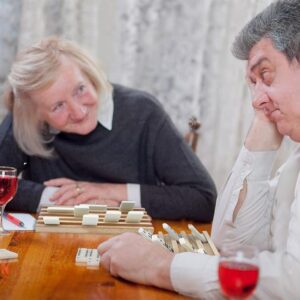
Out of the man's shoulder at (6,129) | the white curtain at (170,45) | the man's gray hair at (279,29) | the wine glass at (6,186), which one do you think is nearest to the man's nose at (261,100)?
the man's gray hair at (279,29)

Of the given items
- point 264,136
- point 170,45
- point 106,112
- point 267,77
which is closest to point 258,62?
point 267,77

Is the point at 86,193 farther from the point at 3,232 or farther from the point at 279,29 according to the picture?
the point at 279,29

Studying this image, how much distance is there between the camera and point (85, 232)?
189cm

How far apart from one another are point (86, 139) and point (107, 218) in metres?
0.76

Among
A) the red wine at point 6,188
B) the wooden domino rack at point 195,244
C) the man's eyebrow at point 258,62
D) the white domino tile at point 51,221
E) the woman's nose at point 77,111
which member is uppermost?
the man's eyebrow at point 258,62

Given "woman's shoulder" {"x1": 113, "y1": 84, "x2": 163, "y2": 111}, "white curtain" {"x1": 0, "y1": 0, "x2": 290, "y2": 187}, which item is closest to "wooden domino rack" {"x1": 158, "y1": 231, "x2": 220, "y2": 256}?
"woman's shoulder" {"x1": 113, "y1": 84, "x2": 163, "y2": 111}

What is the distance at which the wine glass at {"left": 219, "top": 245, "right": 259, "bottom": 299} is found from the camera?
1089mm

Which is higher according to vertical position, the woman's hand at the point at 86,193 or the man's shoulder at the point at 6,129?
the man's shoulder at the point at 6,129

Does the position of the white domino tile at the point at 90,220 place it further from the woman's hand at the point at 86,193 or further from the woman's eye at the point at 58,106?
the woman's eye at the point at 58,106

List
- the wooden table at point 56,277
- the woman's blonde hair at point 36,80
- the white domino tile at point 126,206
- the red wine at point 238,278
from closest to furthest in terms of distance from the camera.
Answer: the red wine at point 238,278
the wooden table at point 56,277
the white domino tile at point 126,206
the woman's blonde hair at point 36,80

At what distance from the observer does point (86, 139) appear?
2.64 metres

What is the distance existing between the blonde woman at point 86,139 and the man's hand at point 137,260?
2.53ft

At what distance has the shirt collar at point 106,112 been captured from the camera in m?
2.63

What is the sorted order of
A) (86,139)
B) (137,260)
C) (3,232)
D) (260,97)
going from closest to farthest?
(137,260) < (260,97) < (3,232) < (86,139)
